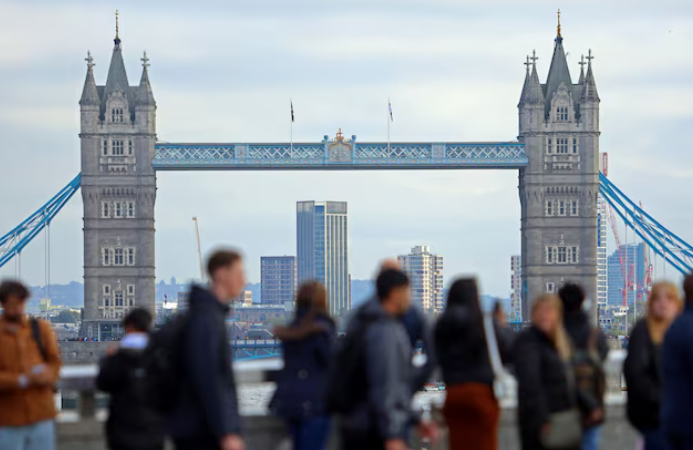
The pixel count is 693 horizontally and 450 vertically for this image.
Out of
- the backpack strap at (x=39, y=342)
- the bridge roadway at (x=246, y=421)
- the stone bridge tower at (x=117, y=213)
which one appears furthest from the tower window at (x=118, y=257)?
the backpack strap at (x=39, y=342)

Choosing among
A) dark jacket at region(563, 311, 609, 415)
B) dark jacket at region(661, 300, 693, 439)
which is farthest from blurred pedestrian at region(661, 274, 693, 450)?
dark jacket at region(563, 311, 609, 415)

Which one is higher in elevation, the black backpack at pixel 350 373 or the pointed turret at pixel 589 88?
the pointed turret at pixel 589 88

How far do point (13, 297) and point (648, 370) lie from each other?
155 inches

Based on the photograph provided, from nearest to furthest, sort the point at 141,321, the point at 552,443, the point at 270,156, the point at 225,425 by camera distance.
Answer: the point at 225,425, the point at 552,443, the point at 141,321, the point at 270,156

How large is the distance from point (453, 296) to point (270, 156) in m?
71.1

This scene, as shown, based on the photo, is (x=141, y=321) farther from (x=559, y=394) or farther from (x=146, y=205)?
(x=146, y=205)

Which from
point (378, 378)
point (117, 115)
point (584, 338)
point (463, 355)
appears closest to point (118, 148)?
point (117, 115)

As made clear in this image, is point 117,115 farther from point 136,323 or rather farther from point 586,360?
point 586,360

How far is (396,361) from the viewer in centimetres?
758

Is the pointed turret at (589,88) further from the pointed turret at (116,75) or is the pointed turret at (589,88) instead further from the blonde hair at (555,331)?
the blonde hair at (555,331)

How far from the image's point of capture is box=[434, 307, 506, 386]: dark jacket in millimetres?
8750

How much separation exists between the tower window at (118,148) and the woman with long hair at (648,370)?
242 ft

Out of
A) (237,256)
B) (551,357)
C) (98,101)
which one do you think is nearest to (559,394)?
(551,357)

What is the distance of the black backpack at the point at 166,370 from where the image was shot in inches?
302
